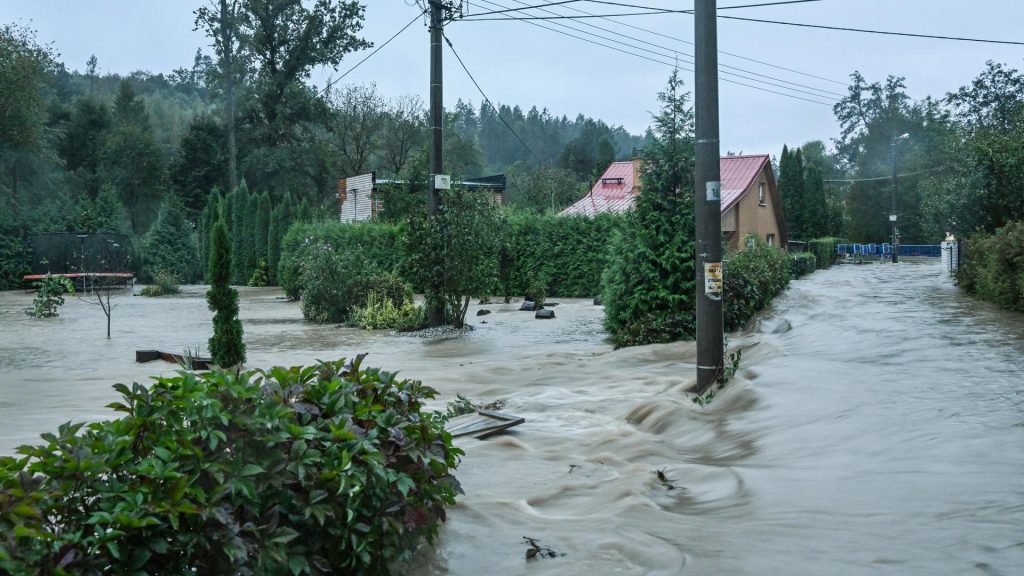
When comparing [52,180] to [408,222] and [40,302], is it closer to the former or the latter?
[40,302]

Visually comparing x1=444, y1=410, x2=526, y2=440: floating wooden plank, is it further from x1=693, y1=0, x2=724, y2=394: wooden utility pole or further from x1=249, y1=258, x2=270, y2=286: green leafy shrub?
x1=249, y1=258, x2=270, y2=286: green leafy shrub

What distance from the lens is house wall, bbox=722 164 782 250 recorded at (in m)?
40.0

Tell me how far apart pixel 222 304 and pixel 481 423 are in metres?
5.85

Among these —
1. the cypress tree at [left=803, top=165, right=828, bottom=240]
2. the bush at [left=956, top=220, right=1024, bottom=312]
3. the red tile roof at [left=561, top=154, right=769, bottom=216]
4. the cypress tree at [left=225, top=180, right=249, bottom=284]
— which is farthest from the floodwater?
the cypress tree at [left=803, top=165, right=828, bottom=240]

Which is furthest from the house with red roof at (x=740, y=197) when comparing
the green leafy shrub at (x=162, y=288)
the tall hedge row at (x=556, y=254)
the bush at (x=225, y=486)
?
the bush at (x=225, y=486)

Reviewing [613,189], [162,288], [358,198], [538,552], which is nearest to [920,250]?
[613,189]

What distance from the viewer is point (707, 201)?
10031 mm

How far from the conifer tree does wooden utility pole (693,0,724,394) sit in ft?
14.5

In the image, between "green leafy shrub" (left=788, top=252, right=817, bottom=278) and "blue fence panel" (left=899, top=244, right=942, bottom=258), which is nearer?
"green leafy shrub" (left=788, top=252, right=817, bottom=278)

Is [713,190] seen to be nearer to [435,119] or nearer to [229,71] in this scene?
[435,119]

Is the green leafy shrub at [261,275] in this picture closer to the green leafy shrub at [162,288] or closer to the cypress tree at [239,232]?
the cypress tree at [239,232]

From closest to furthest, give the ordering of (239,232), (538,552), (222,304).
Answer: (538,552) < (222,304) < (239,232)

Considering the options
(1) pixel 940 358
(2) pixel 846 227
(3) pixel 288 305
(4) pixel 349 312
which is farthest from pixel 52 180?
(2) pixel 846 227

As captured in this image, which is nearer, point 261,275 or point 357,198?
point 261,275
